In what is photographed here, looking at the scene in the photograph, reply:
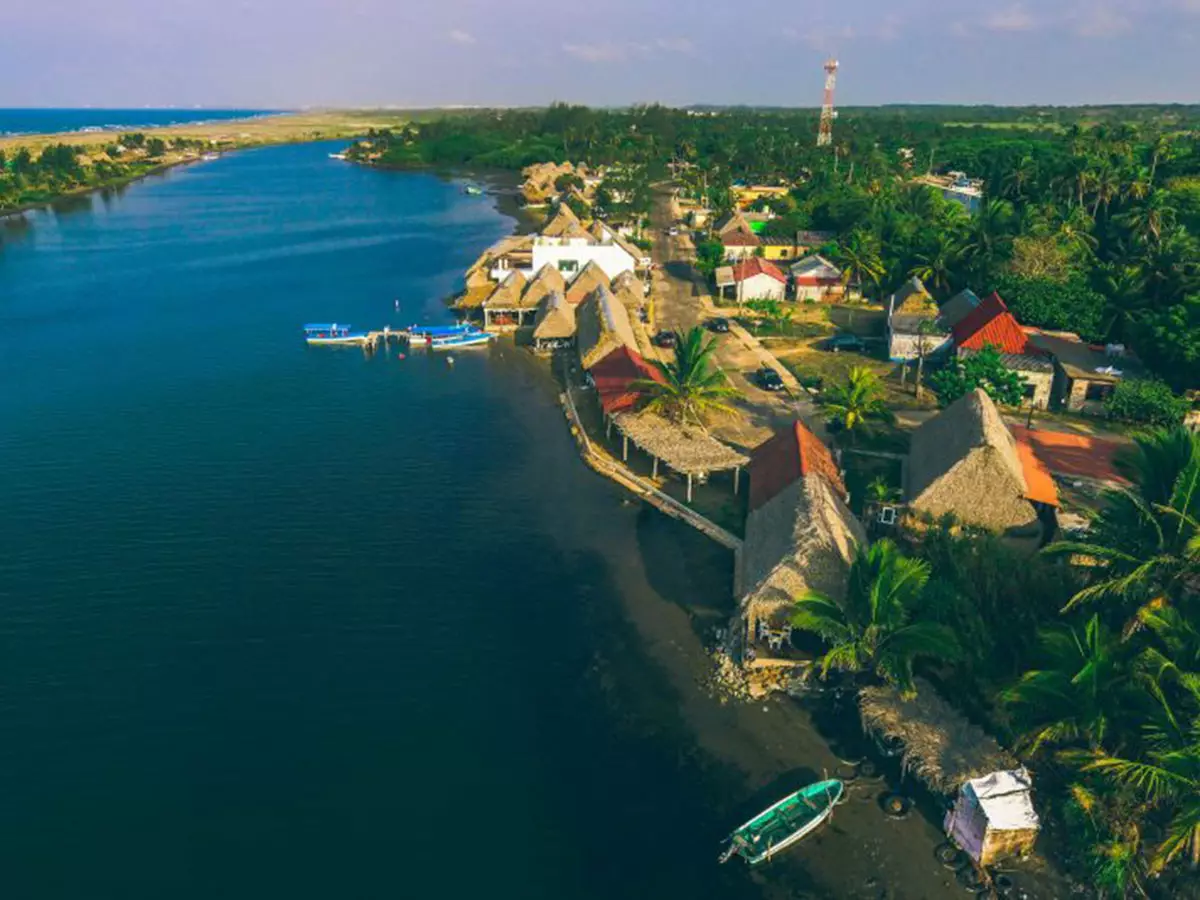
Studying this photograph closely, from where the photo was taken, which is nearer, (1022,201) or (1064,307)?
(1064,307)

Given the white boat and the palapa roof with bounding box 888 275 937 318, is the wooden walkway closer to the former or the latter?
the white boat

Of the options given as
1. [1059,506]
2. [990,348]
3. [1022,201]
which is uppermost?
[1022,201]

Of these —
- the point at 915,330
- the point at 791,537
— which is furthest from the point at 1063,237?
the point at 791,537

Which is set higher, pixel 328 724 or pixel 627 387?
pixel 627 387

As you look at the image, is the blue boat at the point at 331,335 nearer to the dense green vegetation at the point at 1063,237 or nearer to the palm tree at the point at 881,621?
the dense green vegetation at the point at 1063,237

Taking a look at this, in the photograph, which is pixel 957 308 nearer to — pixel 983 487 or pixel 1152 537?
pixel 983 487

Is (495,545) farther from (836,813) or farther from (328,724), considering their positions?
(836,813)

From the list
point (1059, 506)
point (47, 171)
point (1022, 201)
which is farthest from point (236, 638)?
point (47, 171)
